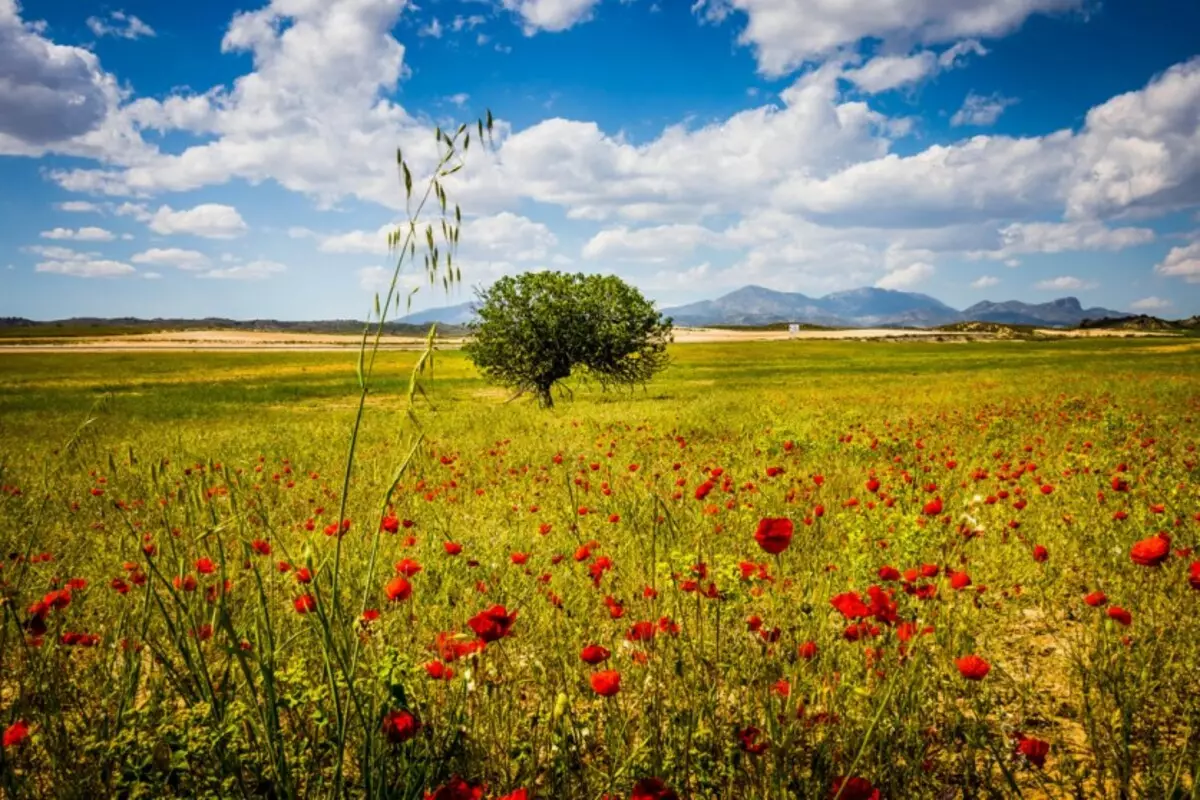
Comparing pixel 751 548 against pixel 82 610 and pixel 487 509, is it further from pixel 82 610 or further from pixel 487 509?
pixel 82 610

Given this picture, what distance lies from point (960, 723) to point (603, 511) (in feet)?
13.7

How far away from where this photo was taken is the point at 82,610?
14.3ft

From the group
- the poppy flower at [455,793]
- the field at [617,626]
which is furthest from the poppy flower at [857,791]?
the poppy flower at [455,793]

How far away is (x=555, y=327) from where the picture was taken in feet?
69.1

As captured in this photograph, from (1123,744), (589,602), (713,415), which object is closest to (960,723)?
(1123,744)

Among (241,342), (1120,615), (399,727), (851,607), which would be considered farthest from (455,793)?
(241,342)

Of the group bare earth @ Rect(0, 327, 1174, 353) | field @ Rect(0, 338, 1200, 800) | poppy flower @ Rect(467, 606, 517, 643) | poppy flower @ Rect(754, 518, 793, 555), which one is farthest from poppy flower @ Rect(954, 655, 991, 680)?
bare earth @ Rect(0, 327, 1174, 353)

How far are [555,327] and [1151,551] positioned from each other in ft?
63.5

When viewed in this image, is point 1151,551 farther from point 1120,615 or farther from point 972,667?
point 972,667

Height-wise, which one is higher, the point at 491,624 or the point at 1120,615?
the point at 491,624

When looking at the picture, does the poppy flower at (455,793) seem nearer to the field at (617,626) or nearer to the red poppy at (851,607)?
the field at (617,626)

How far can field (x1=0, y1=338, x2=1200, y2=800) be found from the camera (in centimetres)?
228

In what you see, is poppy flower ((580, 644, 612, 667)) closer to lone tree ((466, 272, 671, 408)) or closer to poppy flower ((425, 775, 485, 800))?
poppy flower ((425, 775, 485, 800))

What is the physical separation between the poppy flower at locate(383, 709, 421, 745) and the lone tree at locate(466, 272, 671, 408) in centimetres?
1916
